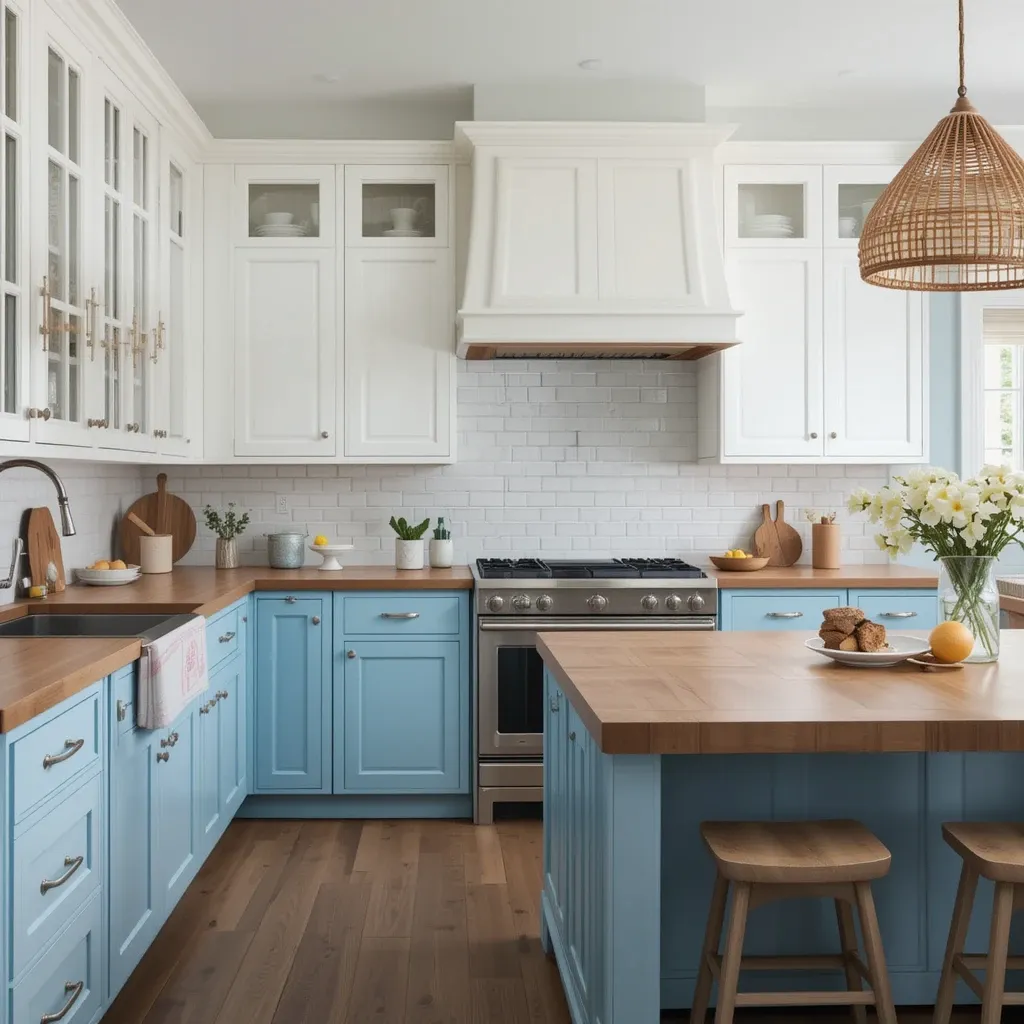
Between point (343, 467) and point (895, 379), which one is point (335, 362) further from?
point (895, 379)

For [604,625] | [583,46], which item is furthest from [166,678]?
[583,46]

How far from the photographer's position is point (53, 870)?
7.11 ft

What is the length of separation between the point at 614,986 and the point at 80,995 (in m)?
1.22

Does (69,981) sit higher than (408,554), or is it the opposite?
(408,554)

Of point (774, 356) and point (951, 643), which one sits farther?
point (774, 356)

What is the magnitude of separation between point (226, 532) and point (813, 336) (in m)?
2.74

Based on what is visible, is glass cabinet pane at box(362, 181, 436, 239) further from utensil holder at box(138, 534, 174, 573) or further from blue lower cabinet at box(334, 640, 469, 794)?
blue lower cabinet at box(334, 640, 469, 794)

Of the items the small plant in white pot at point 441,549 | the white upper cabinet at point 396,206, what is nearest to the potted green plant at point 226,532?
the small plant in white pot at point 441,549

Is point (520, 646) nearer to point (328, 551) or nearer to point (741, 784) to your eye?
point (328, 551)

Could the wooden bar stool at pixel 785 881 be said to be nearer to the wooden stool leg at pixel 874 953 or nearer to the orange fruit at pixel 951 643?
the wooden stool leg at pixel 874 953

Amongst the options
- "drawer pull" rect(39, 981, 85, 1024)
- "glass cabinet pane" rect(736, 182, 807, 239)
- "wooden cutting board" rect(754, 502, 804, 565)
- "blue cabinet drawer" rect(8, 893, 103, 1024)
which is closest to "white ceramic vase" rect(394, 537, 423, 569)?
"wooden cutting board" rect(754, 502, 804, 565)

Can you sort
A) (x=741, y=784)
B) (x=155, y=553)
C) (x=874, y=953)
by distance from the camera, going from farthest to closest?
(x=155, y=553)
(x=741, y=784)
(x=874, y=953)

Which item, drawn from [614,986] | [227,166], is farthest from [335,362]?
[614,986]

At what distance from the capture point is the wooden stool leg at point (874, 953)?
2.07 meters
